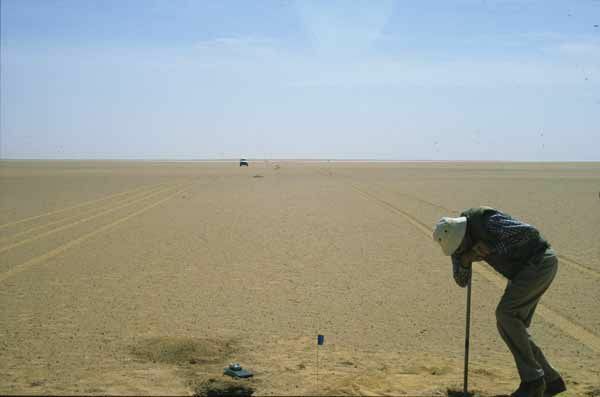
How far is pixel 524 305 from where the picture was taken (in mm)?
5230

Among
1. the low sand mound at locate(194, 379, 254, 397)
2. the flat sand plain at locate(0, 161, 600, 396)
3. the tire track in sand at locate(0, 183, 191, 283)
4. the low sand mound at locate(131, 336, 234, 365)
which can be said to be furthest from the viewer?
the tire track in sand at locate(0, 183, 191, 283)

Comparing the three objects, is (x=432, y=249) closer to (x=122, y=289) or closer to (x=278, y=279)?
(x=278, y=279)


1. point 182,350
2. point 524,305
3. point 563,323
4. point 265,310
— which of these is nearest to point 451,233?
point 524,305

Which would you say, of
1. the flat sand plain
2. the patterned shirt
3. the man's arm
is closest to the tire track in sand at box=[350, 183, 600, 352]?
the flat sand plain

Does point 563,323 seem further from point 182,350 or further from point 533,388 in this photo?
point 182,350

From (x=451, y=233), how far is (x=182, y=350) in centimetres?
334

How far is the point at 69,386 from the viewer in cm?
567

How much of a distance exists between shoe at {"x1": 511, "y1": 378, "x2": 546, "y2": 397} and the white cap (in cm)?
127

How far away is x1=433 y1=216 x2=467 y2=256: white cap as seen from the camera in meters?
5.22

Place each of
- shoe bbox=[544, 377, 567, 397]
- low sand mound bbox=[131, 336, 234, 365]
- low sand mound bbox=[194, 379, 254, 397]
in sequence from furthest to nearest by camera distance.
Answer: low sand mound bbox=[131, 336, 234, 365] → low sand mound bbox=[194, 379, 254, 397] → shoe bbox=[544, 377, 567, 397]

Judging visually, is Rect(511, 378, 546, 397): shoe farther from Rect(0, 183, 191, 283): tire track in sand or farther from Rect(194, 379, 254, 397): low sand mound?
Rect(0, 183, 191, 283): tire track in sand

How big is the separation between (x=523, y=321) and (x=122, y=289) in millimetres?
6822

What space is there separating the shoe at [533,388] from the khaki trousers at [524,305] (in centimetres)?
4

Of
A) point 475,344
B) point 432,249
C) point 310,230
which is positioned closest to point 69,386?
point 475,344
